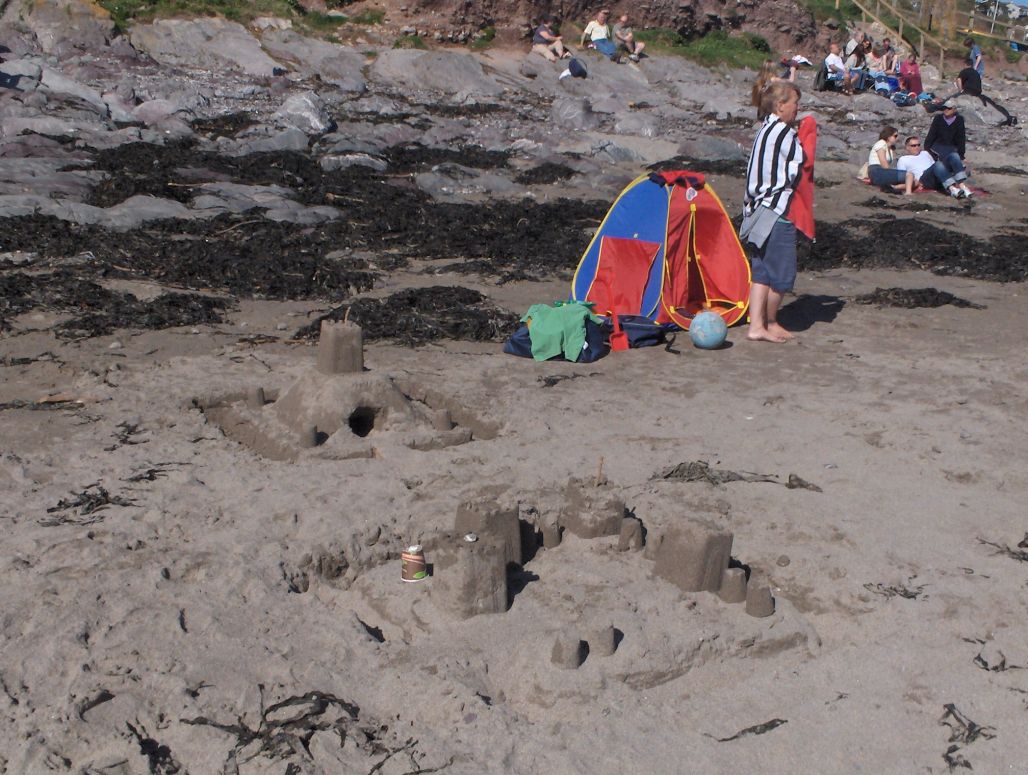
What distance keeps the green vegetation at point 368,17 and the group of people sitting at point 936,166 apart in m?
14.1

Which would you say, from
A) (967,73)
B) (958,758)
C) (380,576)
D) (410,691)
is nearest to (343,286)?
(380,576)

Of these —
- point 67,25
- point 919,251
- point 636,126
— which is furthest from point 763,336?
point 67,25

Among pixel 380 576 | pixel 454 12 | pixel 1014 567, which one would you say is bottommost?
pixel 380 576

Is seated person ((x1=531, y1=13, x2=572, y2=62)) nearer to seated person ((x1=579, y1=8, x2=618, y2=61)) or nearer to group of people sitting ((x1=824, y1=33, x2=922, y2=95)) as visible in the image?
seated person ((x1=579, y1=8, x2=618, y2=61))

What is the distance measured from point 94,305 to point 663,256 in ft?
13.8

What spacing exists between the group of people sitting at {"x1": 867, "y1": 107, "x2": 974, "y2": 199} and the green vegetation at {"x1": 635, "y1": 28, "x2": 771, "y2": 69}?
47.2ft

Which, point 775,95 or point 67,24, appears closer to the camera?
point 775,95

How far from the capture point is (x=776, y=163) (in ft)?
24.4

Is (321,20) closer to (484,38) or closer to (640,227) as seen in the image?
(484,38)

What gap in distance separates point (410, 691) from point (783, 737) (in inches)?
48.7

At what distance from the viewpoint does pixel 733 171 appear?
16.1 meters

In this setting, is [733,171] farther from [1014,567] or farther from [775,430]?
[1014,567]

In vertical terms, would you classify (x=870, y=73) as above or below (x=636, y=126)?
above

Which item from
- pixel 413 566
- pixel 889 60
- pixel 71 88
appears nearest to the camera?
pixel 413 566
